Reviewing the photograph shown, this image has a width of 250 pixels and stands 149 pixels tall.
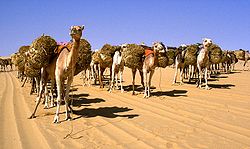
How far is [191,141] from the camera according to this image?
6.27 metres

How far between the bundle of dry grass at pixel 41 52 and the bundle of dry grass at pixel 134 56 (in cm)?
496

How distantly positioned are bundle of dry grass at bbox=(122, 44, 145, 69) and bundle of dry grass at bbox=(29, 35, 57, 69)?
4956 mm

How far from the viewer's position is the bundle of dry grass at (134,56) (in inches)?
537

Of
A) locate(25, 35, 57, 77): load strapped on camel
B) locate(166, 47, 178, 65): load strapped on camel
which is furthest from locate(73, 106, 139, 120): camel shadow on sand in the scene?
locate(166, 47, 178, 65): load strapped on camel

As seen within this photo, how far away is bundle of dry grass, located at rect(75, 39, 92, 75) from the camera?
950 centimetres

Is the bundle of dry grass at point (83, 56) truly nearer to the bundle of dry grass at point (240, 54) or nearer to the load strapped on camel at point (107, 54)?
the load strapped on camel at point (107, 54)

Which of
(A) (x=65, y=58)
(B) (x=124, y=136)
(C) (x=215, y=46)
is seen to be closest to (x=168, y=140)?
(B) (x=124, y=136)

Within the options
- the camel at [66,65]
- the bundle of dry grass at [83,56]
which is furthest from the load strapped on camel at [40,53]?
the bundle of dry grass at [83,56]

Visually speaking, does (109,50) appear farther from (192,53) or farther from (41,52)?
(41,52)

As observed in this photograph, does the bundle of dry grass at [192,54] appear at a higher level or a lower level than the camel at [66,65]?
higher

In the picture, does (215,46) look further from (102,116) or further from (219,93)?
(102,116)

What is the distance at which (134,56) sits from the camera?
1363 centimetres

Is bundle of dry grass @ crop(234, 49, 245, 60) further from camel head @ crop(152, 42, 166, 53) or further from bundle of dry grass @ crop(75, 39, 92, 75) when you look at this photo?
bundle of dry grass @ crop(75, 39, 92, 75)

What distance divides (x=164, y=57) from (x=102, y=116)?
5.07 metres
